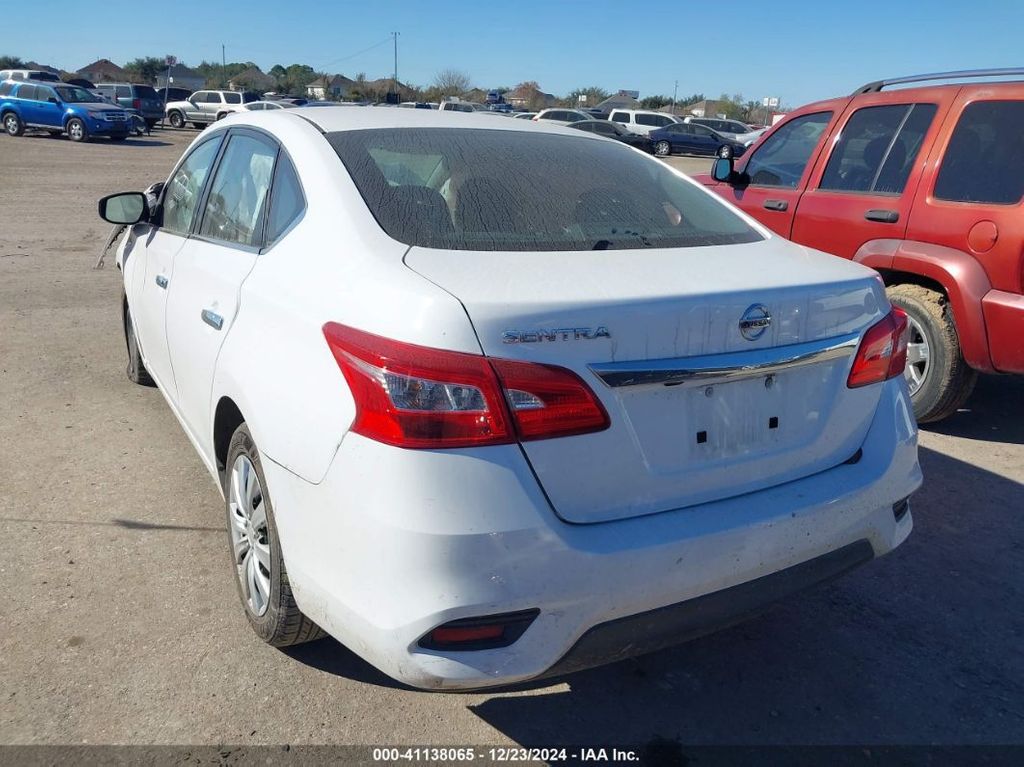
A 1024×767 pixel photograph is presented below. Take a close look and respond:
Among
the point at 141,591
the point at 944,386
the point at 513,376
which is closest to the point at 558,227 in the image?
the point at 513,376

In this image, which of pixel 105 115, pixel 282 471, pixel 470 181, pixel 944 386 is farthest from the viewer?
pixel 105 115

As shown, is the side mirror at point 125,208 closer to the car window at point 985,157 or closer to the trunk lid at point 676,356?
the trunk lid at point 676,356

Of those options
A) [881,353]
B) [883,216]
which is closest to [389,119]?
[881,353]

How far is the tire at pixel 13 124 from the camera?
29250 mm

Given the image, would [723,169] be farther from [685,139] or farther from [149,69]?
[149,69]

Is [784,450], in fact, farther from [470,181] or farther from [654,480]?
[470,181]

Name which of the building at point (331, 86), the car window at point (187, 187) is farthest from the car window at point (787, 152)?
the building at point (331, 86)

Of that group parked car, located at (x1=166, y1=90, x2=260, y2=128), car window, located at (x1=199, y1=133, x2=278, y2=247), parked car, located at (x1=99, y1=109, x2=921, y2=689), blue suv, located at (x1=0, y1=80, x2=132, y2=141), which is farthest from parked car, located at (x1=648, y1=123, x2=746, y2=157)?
parked car, located at (x1=99, y1=109, x2=921, y2=689)

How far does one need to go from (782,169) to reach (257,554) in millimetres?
4849

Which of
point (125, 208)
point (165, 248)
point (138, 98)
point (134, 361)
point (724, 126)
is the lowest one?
point (134, 361)

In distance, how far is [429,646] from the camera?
2.04 metres

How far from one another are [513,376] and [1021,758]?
6.22ft

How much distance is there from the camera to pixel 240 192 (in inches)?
131

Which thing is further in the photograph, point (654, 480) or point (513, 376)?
point (654, 480)
